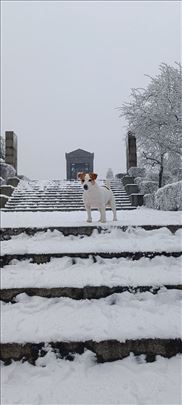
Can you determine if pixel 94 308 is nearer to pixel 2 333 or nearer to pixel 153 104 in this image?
pixel 2 333

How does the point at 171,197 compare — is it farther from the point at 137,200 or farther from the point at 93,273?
the point at 93,273

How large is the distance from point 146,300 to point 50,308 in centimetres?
94

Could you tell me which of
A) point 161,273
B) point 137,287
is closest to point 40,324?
point 137,287

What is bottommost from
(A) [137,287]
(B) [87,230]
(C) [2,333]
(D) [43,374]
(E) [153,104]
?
(D) [43,374]

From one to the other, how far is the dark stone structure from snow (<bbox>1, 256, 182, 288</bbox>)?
18904 millimetres

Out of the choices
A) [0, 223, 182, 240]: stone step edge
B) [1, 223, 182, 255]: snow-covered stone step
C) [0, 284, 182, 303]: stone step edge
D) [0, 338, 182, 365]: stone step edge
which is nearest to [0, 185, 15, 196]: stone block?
[0, 223, 182, 240]: stone step edge

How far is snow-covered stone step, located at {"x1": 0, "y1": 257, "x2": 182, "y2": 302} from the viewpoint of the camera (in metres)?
2.94

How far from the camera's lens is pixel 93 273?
3.16m

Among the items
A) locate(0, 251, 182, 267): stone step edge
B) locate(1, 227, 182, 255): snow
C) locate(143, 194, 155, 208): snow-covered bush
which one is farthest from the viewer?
locate(143, 194, 155, 208): snow-covered bush

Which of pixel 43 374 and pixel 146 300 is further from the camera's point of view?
pixel 146 300

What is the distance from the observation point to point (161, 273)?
10.5 feet

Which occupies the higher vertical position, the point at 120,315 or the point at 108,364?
the point at 120,315

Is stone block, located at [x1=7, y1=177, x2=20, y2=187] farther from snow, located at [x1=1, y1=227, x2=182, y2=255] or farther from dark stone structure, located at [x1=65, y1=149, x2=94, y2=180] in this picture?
dark stone structure, located at [x1=65, y1=149, x2=94, y2=180]

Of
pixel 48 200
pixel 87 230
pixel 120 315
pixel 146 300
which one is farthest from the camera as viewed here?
pixel 48 200
